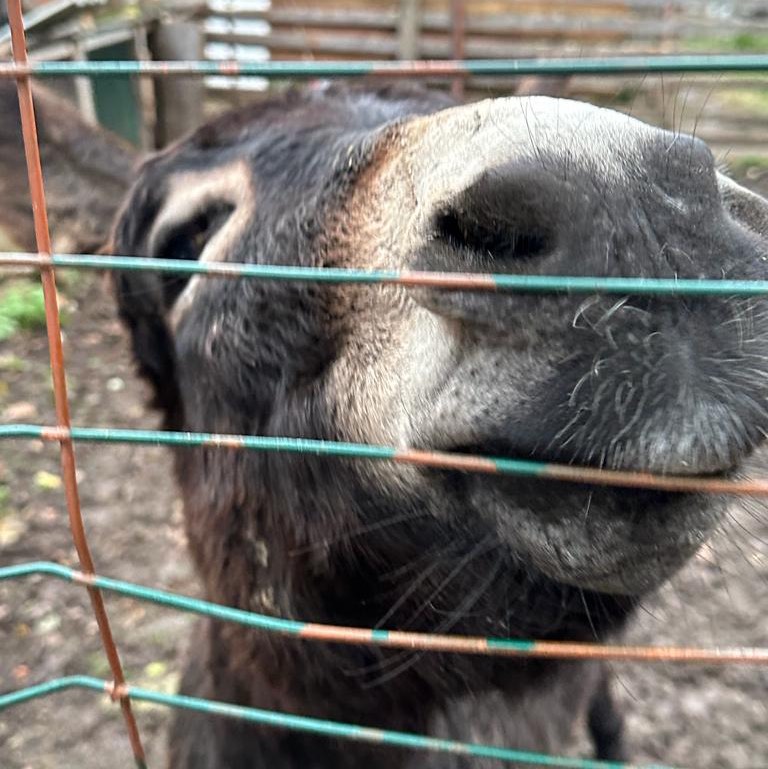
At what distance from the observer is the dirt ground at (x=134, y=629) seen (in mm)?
2898

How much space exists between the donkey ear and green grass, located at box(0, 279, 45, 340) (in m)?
3.04

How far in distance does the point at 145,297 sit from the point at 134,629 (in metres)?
1.84

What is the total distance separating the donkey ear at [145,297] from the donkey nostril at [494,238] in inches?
47.6

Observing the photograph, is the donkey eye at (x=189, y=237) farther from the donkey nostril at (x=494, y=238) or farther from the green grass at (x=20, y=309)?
the green grass at (x=20, y=309)

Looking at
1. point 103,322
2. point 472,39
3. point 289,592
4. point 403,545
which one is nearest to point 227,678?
point 289,592

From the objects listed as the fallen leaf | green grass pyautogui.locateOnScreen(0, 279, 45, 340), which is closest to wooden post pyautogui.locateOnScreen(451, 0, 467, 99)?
green grass pyautogui.locateOnScreen(0, 279, 45, 340)

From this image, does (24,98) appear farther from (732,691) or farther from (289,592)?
(732,691)

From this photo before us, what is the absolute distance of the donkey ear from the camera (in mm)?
2053

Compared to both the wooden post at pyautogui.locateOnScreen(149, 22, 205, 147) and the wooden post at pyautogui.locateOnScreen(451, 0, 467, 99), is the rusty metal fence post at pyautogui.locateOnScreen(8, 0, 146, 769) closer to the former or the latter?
the wooden post at pyautogui.locateOnScreen(149, 22, 205, 147)

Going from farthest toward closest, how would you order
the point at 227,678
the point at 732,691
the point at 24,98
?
the point at 732,691 → the point at 227,678 → the point at 24,98

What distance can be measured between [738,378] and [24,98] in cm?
104

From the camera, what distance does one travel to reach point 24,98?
3.76 feet

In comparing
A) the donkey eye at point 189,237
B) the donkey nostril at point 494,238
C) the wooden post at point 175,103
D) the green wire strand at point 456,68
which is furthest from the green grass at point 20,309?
the donkey nostril at point 494,238

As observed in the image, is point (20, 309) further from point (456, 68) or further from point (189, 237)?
point (456, 68)
